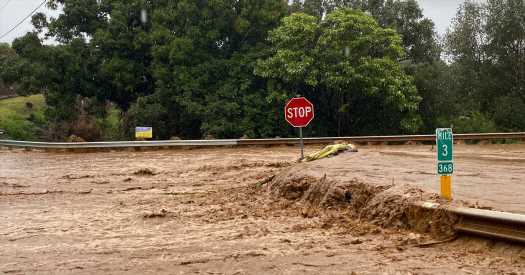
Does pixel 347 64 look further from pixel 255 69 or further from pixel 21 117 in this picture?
pixel 21 117

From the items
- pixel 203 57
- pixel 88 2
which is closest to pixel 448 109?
pixel 203 57

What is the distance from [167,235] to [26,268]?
197cm

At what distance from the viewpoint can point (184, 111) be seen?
116 ft

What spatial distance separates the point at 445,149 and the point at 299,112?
7949 millimetres

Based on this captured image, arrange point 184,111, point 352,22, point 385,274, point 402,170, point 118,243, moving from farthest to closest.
→ point 184,111 → point 352,22 → point 402,170 → point 118,243 → point 385,274

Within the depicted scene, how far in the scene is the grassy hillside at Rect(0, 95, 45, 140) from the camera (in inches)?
1925

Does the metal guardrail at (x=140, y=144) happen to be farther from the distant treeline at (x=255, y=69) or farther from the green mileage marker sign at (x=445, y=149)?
the green mileage marker sign at (x=445, y=149)

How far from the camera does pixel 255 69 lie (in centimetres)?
3366

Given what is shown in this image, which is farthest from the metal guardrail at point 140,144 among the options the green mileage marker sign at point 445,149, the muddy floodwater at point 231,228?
the green mileage marker sign at point 445,149

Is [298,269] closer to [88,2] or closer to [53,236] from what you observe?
[53,236]

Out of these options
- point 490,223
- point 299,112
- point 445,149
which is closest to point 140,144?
point 299,112

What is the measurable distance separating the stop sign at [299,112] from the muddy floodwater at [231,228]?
1.50 meters

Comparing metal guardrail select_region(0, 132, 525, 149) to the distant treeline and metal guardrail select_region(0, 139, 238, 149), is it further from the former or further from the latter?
the distant treeline

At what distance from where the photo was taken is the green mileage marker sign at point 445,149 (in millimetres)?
6836
